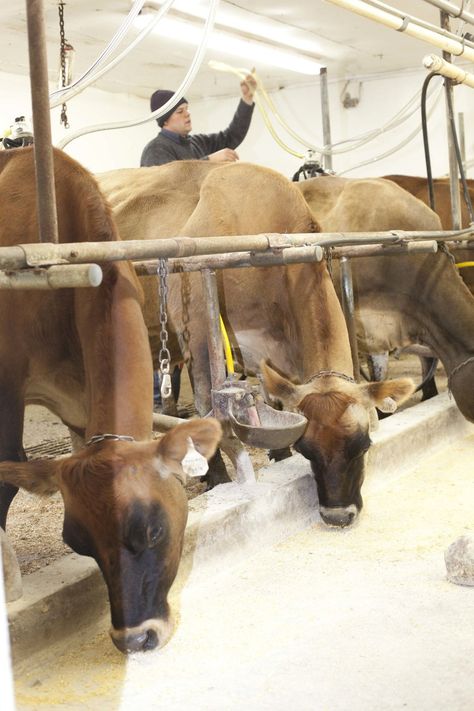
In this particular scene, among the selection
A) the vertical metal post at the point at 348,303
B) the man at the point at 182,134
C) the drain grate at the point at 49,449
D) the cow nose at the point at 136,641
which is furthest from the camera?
the man at the point at 182,134

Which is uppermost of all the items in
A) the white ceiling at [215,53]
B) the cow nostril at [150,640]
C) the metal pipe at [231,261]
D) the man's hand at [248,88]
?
the white ceiling at [215,53]

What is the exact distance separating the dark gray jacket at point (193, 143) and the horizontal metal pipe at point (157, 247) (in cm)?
221

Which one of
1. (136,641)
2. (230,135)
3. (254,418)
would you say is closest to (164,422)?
(254,418)

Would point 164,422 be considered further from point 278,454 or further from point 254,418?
point 278,454

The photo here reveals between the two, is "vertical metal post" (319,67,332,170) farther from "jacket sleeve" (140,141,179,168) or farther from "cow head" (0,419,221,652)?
"cow head" (0,419,221,652)

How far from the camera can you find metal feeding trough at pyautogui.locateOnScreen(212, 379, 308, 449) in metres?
2.99

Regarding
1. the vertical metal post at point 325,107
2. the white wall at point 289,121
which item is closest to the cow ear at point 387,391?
the white wall at point 289,121

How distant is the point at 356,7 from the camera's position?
3.54 metres

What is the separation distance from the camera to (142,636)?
2.20 meters

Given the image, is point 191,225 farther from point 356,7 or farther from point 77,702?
point 77,702

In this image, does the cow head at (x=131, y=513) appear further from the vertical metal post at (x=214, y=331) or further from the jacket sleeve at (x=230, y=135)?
the jacket sleeve at (x=230, y=135)

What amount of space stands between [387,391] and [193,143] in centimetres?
299

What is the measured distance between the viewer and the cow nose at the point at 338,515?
128 inches

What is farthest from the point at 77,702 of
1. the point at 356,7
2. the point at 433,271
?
the point at 433,271
